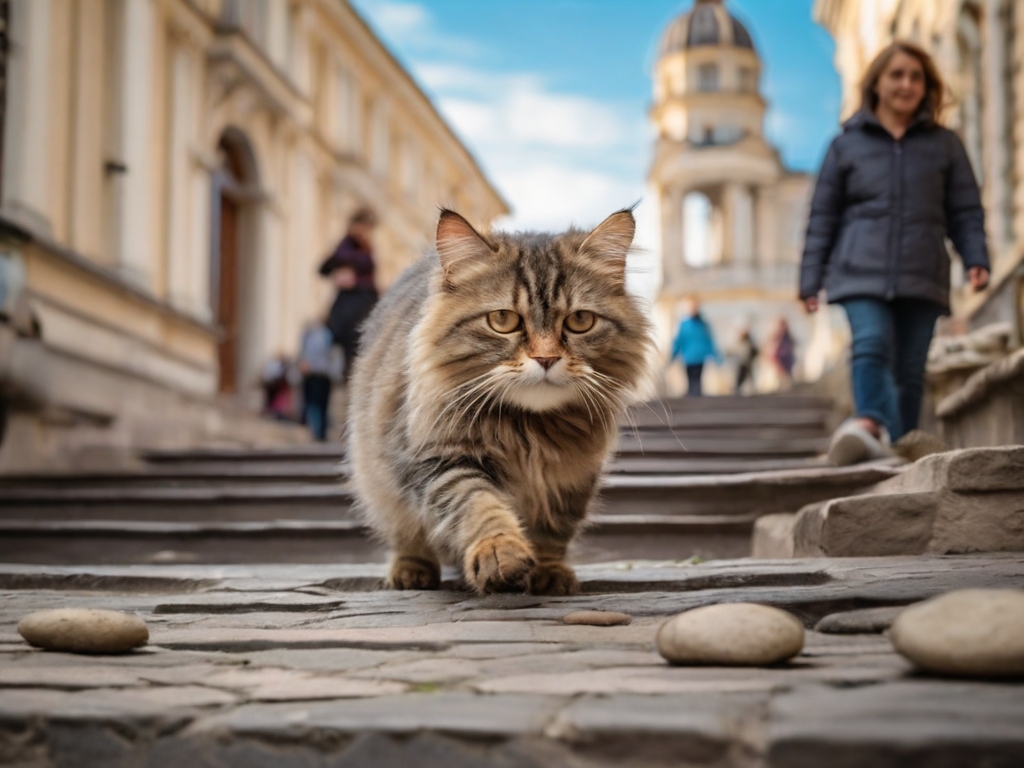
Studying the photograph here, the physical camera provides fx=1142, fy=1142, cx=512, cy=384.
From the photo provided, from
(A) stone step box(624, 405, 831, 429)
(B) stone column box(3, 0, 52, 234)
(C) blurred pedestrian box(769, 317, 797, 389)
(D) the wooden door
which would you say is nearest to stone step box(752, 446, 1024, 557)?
(A) stone step box(624, 405, 831, 429)

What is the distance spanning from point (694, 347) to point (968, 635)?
14.0 metres

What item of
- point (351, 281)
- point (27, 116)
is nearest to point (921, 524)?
point (351, 281)

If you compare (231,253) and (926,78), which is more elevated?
(231,253)

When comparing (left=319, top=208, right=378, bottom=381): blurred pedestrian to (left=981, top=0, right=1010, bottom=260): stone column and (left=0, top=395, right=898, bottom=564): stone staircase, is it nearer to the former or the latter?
(left=0, top=395, right=898, bottom=564): stone staircase

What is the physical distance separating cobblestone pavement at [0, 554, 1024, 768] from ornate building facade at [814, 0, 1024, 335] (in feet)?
16.2

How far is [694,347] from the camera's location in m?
15.6

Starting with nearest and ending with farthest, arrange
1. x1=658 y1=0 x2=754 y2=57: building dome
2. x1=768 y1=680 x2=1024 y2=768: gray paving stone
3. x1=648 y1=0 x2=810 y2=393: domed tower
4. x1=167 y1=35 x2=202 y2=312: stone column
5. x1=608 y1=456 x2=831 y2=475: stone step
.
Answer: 1. x1=768 y1=680 x2=1024 y2=768: gray paving stone
2. x1=608 y1=456 x2=831 y2=475: stone step
3. x1=167 y1=35 x2=202 y2=312: stone column
4. x1=648 y1=0 x2=810 y2=393: domed tower
5. x1=658 y1=0 x2=754 y2=57: building dome

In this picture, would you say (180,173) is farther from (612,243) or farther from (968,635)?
(968,635)

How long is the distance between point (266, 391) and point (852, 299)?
11212mm

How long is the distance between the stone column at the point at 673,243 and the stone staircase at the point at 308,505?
36.1 metres

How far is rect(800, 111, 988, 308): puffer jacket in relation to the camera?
518 centimetres

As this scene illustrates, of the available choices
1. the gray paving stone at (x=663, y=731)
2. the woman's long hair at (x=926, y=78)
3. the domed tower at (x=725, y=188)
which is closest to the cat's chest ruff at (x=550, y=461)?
the gray paving stone at (x=663, y=731)

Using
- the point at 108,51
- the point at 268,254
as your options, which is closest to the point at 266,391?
the point at 268,254

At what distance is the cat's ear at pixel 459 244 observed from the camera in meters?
3.25
